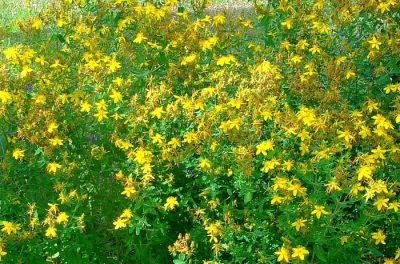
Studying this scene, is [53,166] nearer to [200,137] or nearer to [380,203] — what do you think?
[200,137]

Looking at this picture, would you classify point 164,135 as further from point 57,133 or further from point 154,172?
point 57,133

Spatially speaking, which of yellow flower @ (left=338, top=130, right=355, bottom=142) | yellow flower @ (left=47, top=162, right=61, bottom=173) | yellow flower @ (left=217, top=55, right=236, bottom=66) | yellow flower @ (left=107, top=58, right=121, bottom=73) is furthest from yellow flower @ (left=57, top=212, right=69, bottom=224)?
yellow flower @ (left=338, top=130, right=355, bottom=142)

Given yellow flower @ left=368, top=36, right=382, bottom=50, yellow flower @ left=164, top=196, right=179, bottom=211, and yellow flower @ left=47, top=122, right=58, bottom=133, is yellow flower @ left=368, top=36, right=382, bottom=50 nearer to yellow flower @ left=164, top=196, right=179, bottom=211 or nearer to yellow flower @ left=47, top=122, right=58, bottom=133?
yellow flower @ left=164, top=196, right=179, bottom=211

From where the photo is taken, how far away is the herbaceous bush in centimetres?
249

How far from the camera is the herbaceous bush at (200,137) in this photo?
98.0 inches

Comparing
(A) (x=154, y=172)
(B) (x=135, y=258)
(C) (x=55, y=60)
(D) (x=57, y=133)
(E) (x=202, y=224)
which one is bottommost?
(B) (x=135, y=258)

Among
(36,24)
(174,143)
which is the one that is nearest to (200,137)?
(174,143)

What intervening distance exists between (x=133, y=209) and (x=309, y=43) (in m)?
1.00

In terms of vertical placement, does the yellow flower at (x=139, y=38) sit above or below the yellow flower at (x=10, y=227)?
above

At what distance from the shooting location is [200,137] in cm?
256

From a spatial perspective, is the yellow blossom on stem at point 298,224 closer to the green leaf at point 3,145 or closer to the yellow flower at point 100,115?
the yellow flower at point 100,115

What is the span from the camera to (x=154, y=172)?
2695 mm

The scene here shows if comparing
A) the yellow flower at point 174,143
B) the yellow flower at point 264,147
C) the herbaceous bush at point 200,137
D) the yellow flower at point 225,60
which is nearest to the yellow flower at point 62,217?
the herbaceous bush at point 200,137

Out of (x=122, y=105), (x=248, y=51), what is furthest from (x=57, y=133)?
(x=248, y=51)
